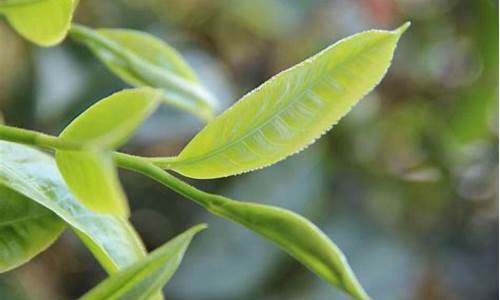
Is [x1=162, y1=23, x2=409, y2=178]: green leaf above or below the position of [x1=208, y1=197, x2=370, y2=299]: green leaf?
above

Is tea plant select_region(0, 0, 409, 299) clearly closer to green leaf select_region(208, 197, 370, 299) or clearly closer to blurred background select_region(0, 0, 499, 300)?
green leaf select_region(208, 197, 370, 299)

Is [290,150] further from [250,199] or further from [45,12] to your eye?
[250,199]

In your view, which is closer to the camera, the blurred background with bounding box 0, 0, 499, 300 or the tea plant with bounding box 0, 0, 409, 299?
the tea plant with bounding box 0, 0, 409, 299

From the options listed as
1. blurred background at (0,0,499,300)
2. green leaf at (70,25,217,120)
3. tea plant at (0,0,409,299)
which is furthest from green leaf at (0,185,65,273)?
blurred background at (0,0,499,300)

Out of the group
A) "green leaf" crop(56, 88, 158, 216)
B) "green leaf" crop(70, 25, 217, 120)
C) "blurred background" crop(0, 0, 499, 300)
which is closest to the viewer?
"green leaf" crop(56, 88, 158, 216)

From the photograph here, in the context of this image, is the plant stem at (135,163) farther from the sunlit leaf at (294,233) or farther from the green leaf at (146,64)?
the green leaf at (146,64)

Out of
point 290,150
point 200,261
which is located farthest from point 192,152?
point 200,261
